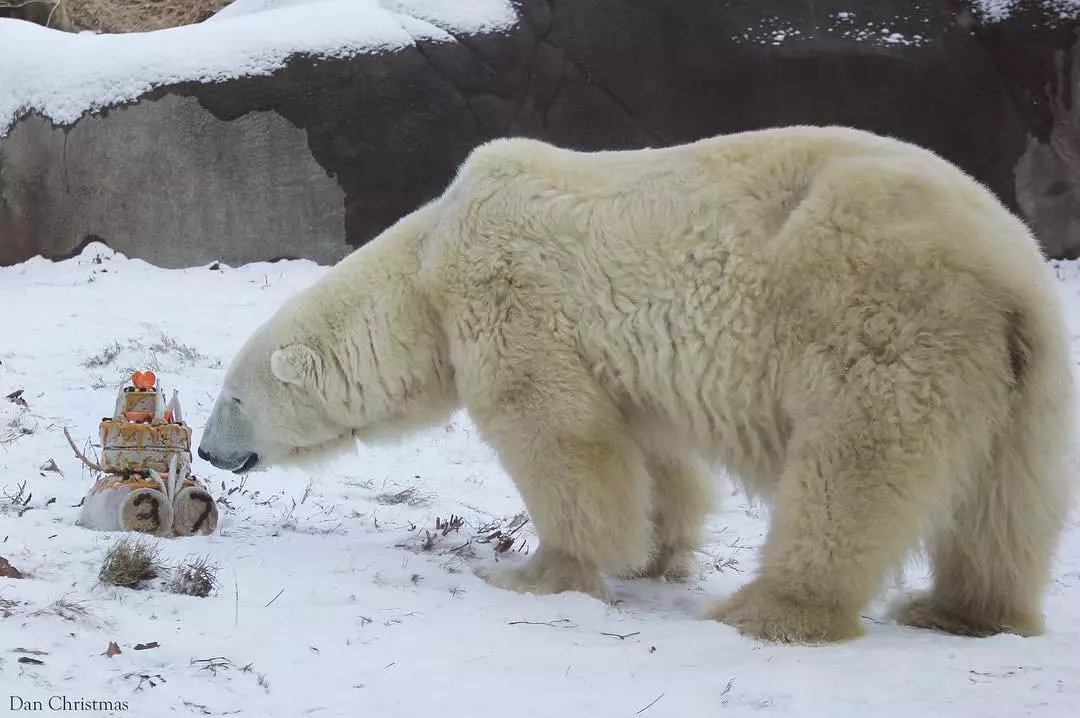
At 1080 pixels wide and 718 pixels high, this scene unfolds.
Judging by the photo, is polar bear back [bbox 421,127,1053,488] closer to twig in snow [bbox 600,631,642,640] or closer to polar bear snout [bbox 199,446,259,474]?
twig in snow [bbox 600,631,642,640]

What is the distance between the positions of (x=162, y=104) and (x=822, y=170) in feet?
24.5

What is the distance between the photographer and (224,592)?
328 cm

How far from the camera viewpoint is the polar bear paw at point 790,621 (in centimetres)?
330

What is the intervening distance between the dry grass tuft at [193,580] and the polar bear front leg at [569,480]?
1035 millimetres

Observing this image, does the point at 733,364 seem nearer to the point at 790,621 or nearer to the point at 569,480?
the point at 569,480

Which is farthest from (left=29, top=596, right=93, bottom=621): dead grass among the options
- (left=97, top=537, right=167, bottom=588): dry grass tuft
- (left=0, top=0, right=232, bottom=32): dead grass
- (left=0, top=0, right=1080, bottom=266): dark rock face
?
(left=0, top=0, right=232, bottom=32): dead grass

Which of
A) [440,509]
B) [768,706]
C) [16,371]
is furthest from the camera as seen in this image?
[16,371]

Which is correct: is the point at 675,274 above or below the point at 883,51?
below

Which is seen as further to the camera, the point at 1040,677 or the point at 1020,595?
the point at 1020,595

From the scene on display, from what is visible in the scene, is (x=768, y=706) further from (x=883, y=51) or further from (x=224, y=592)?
(x=883, y=51)

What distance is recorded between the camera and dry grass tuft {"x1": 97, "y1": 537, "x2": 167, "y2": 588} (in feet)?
10.4

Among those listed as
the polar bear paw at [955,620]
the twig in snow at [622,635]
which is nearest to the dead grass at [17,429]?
the twig in snow at [622,635]

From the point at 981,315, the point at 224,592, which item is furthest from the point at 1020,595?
the point at 224,592

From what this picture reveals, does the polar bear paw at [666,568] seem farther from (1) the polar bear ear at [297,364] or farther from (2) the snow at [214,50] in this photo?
(2) the snow at [214,50]
